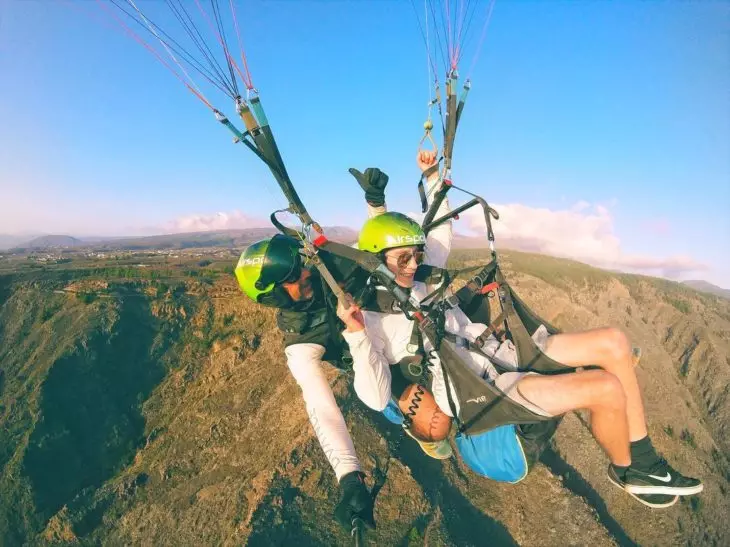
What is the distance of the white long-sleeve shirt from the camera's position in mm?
2697

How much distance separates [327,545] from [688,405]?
1626 cm

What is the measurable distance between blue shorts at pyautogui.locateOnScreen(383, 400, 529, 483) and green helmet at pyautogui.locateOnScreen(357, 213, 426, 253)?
163 centimetres

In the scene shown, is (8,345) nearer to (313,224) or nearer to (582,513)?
(313,224)

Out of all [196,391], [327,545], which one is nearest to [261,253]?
[327,545]

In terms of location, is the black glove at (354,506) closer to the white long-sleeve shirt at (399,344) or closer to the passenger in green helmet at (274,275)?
Result: the white long-sleeve shirt at (399,344)

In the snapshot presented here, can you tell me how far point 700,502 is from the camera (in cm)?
1160

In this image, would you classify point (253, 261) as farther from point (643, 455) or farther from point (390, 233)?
point (643, 455)

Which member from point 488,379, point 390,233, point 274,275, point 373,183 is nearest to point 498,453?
point 488,379

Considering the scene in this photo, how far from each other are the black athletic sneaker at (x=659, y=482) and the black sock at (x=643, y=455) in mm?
30

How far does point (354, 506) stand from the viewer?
226 centimetres

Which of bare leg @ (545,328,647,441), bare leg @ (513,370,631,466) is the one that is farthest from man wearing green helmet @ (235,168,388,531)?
bare leg @ (545,328,647,441)

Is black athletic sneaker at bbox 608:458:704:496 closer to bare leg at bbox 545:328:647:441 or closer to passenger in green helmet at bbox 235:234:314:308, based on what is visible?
bare leg at bbox 545:328:647:441

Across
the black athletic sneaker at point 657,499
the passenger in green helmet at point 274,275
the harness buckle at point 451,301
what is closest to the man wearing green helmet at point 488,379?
the black athletic sneaker at point 657,499

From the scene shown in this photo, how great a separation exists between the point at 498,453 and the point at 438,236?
2312 millimetres
